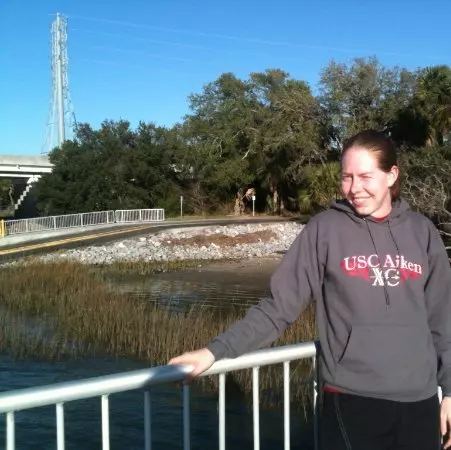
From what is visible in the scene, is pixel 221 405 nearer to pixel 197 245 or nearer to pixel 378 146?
pixel 378 146

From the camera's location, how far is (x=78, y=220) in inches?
1284

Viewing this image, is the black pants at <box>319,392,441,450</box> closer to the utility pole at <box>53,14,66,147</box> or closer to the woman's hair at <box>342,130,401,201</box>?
the woman's hair at <box>342,130,401,201</box>

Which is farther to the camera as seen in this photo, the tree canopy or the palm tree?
the tree canopy

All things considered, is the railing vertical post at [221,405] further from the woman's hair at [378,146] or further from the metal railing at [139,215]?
the metal railing at [139,215]

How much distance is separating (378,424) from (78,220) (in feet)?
104

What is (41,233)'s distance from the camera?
29.0 meters

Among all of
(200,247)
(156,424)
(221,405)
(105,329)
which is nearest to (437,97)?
(200,247)

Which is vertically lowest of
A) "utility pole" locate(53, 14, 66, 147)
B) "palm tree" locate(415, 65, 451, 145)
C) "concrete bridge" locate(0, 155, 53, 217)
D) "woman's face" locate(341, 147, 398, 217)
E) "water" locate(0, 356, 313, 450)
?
"water" locate(0, 356, 313, 450)

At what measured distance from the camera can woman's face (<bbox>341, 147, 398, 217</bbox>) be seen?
223 cm

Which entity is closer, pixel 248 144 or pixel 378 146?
pixel 378 146

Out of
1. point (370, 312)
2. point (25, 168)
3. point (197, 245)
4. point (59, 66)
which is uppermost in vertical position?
point (59, 66)

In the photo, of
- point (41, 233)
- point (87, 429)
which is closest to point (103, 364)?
point (87, 429)

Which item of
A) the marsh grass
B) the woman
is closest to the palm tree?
the marsh grass

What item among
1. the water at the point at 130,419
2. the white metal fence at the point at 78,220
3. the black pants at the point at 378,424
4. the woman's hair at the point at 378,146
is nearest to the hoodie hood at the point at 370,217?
the woman's hair at the point at 378,146
